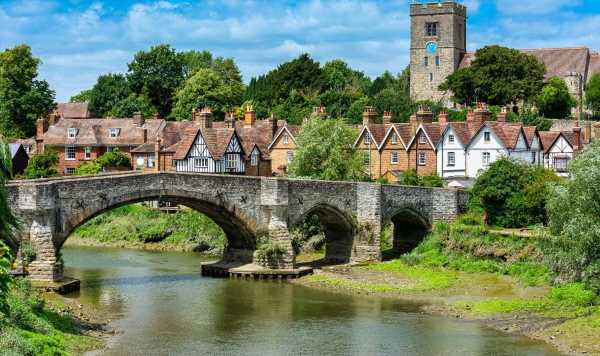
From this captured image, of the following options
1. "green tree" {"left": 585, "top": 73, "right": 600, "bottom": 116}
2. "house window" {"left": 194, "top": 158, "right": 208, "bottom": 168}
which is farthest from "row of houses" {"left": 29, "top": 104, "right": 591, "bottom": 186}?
"green tree" {"left": 585, "top": 73, "right": 600, "bottom": 116}

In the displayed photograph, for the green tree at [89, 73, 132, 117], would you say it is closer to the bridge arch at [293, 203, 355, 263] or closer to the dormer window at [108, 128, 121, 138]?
the dormer window at [108, 128, 121, 138]

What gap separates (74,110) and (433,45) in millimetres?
35704

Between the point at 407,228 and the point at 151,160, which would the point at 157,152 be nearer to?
the point at 151,160

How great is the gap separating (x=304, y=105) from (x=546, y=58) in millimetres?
24545

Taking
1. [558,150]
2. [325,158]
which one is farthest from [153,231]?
[558,150]

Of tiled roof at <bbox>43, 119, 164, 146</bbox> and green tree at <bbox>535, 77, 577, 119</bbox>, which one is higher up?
green tree at <bbox>535, 77, 577, 119</bbox>

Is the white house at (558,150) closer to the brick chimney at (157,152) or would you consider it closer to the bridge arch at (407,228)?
the bridge arch at (407,228)

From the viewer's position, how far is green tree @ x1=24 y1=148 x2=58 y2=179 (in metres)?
81.5

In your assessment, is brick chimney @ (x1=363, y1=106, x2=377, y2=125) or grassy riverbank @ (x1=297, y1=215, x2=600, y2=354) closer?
grassy riverbank @ (x1=297, y1=215, x2=600, y2=354)

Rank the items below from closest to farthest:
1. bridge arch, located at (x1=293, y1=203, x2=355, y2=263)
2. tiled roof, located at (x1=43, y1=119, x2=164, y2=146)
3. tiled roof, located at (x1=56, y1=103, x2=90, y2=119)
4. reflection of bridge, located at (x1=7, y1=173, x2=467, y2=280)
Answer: reflection of bridge, located at (x1=7, y1=173, x2=467, y2=280), bridge arch, located at (x1=293, y1=203, x2=355, y2=263), tiled roof, located at (x1=43, y1=119, x2=164, y2=146), tiled roof, located at (x1=56, y1=103, x2=90, y2=119)

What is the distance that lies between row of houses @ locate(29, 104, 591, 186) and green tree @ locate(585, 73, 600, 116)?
1852 cm

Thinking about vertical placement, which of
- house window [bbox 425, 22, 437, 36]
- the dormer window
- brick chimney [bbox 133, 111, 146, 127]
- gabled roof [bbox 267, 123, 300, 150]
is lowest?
gabled roof [bbox 267, 123, 300, 150]

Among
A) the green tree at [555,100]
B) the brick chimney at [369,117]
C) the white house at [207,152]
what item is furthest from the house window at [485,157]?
the green tree at [555,100]

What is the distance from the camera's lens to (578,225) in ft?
142
